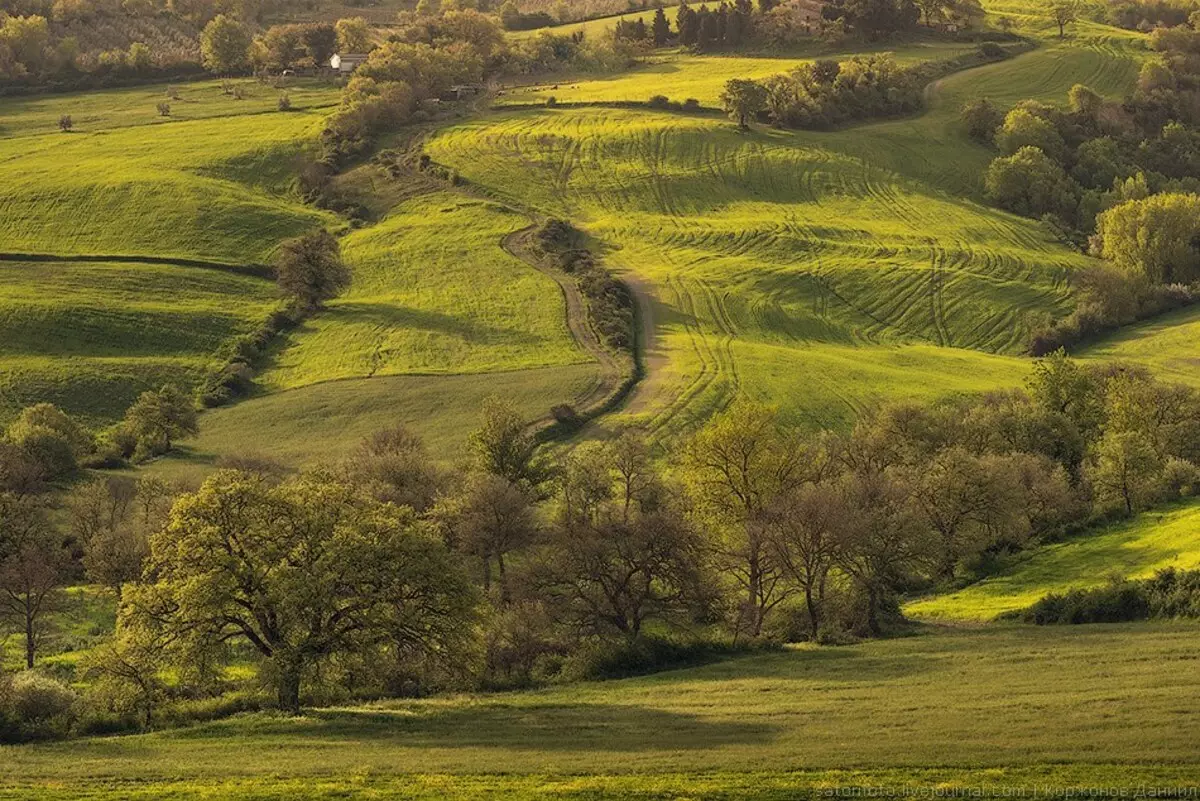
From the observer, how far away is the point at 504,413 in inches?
3403

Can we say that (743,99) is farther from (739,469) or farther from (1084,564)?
(1084,564)

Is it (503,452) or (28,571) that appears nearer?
(28,571)

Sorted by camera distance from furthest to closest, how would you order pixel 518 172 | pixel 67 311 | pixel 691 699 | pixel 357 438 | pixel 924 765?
pixel 518 172 → pixel 67 311 → pixel 357 438 → pixel 691 699 → pixel 924 765

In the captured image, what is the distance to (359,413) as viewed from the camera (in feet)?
365

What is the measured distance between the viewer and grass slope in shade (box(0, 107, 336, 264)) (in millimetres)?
151375

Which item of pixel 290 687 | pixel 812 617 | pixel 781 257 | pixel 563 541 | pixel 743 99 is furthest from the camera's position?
pixel 743 99

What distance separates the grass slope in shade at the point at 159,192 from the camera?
151375mm

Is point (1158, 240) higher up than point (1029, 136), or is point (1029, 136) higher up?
point (1029, 136)

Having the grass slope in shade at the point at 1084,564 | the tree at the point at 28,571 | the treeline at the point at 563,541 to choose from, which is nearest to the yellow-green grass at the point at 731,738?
the treeline at the point at 563,541

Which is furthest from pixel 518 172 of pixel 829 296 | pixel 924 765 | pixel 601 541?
pixel 924 765

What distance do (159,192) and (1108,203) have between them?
12177 cm

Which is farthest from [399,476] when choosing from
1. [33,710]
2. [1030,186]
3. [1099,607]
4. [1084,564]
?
[1030,186]

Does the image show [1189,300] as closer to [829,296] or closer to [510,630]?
[829,296]

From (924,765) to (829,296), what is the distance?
111121 mm
